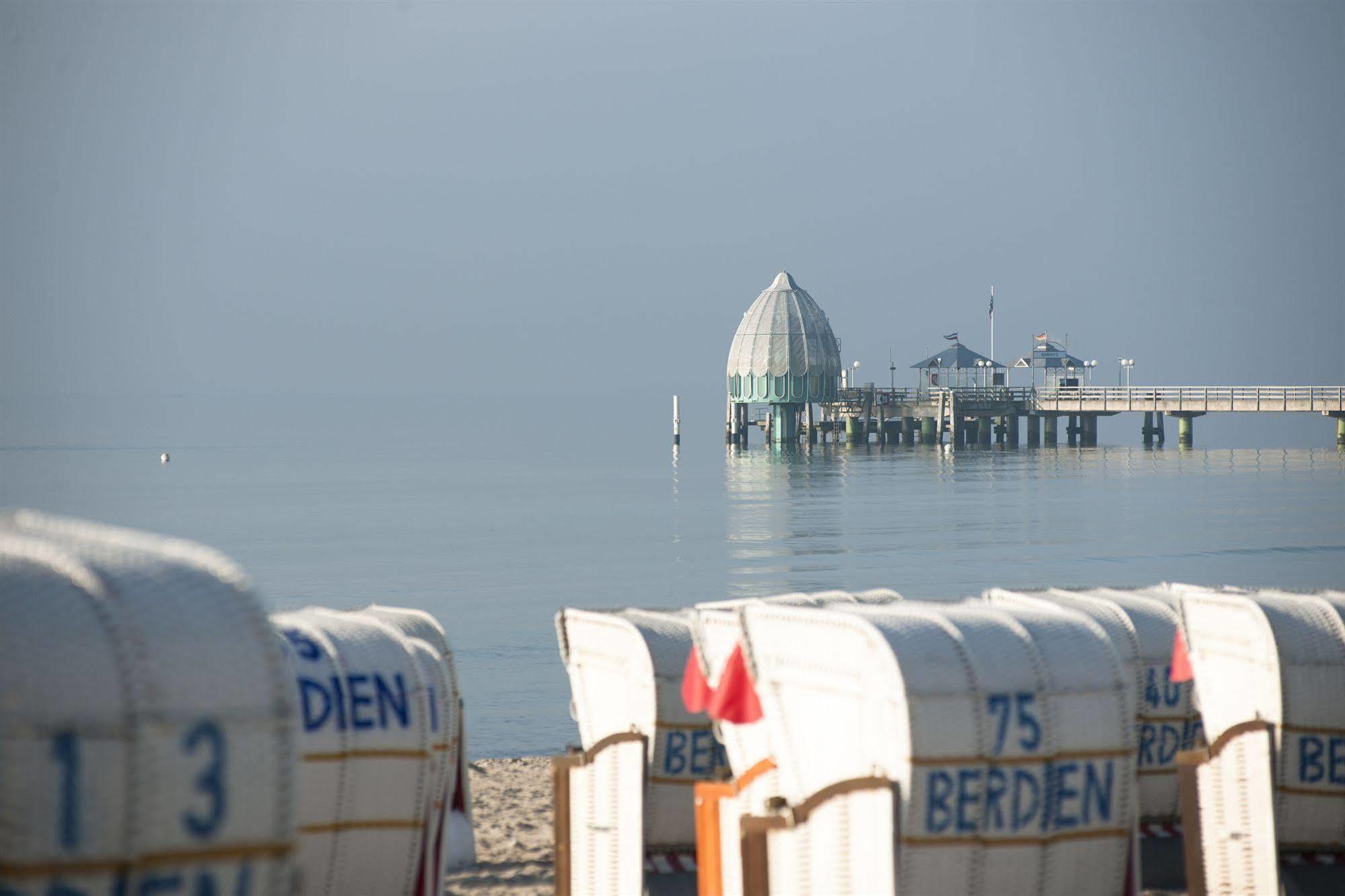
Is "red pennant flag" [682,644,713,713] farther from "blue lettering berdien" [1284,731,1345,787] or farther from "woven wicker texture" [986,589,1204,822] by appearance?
"blue lettering berdien" [1284,731,1345,787]

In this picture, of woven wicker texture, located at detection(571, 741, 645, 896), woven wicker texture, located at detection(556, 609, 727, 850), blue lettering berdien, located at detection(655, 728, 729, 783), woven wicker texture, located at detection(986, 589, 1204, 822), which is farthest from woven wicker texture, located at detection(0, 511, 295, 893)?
woven wicker texture, located at detection(986, 589, 1204, 822)

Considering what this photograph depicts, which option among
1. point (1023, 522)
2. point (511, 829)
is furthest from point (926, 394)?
point (511, 829)

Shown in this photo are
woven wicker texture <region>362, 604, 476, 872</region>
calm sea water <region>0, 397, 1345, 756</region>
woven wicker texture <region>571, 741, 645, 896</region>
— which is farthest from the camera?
calm sea water <region>0, 397, 1345, 756</region>

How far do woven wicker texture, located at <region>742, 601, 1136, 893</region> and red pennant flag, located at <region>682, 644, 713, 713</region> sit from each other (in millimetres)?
1110

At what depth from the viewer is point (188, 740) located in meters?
4.44

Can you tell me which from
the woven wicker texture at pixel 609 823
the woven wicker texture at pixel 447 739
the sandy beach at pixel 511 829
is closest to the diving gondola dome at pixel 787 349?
the sandy beach at pixel 511 829

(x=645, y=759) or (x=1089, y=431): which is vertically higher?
(x=645, y=759)

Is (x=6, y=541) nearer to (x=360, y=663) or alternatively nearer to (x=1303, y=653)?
(x=360, y=663)

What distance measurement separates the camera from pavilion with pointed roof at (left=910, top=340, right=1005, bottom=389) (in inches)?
3888

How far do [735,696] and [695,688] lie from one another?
882 millimetres

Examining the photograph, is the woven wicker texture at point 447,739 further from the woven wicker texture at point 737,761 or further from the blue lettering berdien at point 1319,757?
the blue lettering berdien at point 1319,757

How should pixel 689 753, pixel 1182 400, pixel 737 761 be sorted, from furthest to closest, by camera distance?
pixel 1182 400, pixel 689 753, pixel 737 761

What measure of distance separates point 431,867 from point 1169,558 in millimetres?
37103

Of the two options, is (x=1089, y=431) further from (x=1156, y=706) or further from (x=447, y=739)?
(x=447, y=739)
